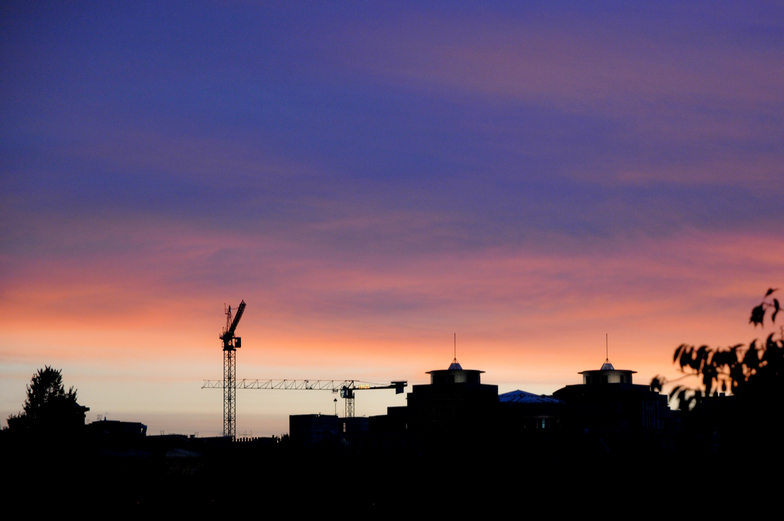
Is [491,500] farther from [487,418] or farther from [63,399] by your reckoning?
[63,399]

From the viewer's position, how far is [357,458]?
118312mm

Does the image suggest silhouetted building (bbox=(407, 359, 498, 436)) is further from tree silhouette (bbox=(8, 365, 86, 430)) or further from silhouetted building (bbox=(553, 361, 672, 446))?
tree silhouette (bbox=(8, 365, 86, 430))

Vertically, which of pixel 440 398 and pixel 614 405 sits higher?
pixel 440 398

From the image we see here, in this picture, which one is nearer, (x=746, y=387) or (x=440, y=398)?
(x=746, y=387)

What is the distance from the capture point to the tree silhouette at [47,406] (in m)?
97.9

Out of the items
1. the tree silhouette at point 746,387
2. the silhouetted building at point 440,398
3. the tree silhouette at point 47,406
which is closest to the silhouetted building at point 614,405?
the silhouetted building at point 440,398

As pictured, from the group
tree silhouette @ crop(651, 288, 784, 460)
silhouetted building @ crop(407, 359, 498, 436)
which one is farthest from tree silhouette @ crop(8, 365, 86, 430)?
tree silhouette @ crop(651, 288, 784, 460)

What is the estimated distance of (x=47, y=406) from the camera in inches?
4077

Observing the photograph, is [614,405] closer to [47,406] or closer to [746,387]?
[47,406]

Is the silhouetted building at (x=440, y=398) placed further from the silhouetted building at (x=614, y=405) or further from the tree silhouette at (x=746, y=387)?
the tree silhouette at (x=746, y=387)

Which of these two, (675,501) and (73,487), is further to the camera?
(73,487)

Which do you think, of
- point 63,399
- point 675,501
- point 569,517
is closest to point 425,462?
point 569,517

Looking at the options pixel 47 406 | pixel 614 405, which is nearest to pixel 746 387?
pixel 47 406

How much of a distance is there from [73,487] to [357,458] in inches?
1797
